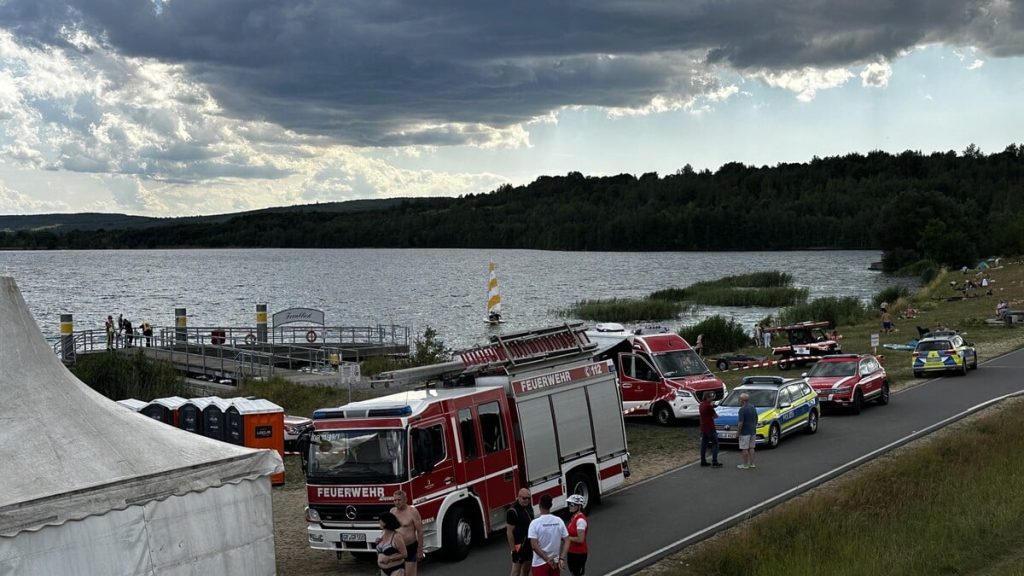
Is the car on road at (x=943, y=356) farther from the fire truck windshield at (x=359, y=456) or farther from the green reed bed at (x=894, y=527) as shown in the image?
the fire truck windshield at (x=359, y=456)

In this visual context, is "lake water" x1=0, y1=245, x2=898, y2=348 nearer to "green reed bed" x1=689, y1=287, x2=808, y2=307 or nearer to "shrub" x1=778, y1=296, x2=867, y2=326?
"green reed bed" x1=689, y1=287, x2=808, y2=307

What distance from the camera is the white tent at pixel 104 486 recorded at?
489 inches

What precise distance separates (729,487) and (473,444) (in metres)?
6.47

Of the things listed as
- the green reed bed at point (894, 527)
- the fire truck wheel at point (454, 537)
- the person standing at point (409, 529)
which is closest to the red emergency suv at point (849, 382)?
the green reed bed at point (894, 527)

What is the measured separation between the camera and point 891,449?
2391 cm

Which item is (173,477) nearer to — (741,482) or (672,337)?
(741,482)

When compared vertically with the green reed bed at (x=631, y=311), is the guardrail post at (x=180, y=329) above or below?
above

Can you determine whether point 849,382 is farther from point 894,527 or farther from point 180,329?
point 180,329

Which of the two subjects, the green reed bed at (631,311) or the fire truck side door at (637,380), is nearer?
the fire truck side door at (637,380)

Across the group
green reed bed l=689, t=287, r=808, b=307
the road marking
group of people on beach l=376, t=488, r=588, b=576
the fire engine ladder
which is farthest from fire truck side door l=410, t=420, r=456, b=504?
green reed bed l=689, t=287, r=808, b=307

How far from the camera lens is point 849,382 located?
29.8 m

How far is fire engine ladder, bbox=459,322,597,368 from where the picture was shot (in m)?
18.1

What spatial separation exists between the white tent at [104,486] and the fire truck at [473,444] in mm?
1123

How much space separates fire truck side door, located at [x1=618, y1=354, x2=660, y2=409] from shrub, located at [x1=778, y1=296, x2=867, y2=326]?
32.9 metres
